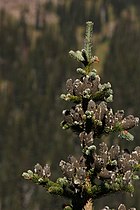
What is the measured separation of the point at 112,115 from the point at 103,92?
39 cm

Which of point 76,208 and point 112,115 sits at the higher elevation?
point 112,115

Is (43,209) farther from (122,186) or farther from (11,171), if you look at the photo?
(122,186)

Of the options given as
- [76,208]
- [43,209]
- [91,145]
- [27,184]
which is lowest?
[76,208]

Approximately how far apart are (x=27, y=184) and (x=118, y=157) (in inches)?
6954

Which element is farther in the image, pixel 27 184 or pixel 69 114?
pixel 27 184

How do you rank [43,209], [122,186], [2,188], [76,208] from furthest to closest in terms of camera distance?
[2,188] < [43,209] < [76,208] < [122,186]

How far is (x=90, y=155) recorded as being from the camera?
979cm

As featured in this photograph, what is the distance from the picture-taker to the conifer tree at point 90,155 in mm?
9633

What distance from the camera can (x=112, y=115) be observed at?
33.1 feet

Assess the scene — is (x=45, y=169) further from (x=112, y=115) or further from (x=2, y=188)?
(x=2, y=188)

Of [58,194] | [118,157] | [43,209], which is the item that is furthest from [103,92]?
[43,209]

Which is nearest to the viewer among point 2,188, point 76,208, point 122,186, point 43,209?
point 122,186

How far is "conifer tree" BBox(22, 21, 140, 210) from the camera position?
963 centimetres

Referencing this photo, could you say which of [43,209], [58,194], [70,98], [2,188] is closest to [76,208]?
[58,194]
